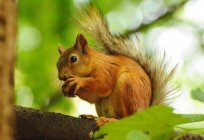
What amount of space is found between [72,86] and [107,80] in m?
0.16

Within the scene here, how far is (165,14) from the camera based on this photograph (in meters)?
3.82

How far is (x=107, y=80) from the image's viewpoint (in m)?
1.83

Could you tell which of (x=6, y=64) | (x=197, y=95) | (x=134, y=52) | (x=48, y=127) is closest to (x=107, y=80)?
(x=134, y=52)

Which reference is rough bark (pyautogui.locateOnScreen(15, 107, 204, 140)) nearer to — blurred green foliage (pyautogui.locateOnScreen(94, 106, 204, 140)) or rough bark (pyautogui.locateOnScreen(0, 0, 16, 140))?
blurred green foliage (pyautogui.locateOnScreen(94, 106, 204, 140))

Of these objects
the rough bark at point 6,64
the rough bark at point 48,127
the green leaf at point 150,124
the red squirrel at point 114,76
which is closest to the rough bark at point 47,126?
the rough bark at point 48,127

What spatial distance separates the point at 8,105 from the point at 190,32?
4079 mm

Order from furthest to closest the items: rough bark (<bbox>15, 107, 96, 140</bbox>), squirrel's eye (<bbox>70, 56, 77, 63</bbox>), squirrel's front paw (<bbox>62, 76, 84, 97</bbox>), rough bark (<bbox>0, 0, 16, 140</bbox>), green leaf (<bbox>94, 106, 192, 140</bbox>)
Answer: squirrel's eye (<bbox>70, 56, 77, 63</bbox>) → squirrel's front paw (<bbox>62, 76, 84, 97</bbox>) → rough bark (<bbox>15, 107, 96, 140</bbox>) → green leaf (<bbox>94, 106, 192, 140</bbox>) → rough bark (<bbox>0, 0, 16, 140</bbox>)

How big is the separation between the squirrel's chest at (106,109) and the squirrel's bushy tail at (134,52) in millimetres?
242

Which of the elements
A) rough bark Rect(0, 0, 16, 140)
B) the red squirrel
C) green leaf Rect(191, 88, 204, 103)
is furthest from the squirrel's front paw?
rough bark Rect(0, 0, 16, 140)

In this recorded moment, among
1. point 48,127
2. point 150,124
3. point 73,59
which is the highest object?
point 73,59

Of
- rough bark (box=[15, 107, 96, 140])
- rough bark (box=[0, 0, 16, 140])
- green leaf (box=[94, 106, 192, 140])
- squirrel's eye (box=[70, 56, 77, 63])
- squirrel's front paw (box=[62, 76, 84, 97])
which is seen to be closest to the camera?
rough bark (box=[0, 0, 16, 140])

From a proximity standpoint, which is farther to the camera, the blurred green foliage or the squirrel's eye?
the squirrel's eye

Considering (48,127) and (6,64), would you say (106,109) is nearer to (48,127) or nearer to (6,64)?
(48,127)

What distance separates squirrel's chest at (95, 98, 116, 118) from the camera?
1.79 m
